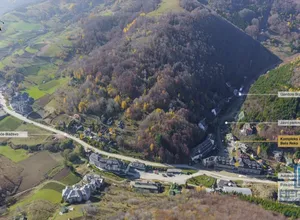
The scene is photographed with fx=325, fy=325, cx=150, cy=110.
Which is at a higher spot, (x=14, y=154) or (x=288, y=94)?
(x=288, y=94)

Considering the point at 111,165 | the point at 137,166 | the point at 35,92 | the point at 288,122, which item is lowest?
the point at 137,166

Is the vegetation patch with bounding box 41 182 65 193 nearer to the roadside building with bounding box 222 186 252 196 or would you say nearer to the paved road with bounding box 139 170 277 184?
the paved road with bounding box 139 170 277 184

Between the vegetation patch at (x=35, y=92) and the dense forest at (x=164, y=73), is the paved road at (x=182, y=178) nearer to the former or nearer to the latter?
the dense forest at (x=164, y=73)

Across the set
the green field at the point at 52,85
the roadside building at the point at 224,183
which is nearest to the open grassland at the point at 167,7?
the green field at the point at 52,85

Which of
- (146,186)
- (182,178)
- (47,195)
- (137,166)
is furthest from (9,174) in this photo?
(182,178)

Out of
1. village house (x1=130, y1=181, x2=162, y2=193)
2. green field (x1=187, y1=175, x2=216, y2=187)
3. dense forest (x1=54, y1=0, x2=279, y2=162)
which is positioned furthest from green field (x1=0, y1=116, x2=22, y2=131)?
green field (x1=187, y1=175, x2=216, y2=187)

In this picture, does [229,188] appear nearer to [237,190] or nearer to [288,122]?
[237,190]
